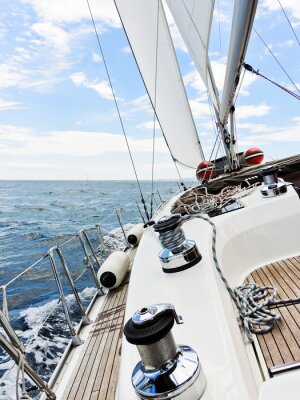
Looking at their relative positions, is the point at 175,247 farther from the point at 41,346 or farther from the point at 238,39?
the point at 41,346

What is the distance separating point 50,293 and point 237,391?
5425mm

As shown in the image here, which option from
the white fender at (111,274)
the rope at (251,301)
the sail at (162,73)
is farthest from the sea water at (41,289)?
the sail at (162,73)

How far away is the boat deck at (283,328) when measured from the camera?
94 centimetres

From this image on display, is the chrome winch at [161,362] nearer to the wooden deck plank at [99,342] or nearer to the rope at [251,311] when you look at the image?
the rope at [251,311]

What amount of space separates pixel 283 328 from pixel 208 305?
1.39 feet

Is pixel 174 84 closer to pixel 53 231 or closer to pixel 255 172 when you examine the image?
pixel 255 172

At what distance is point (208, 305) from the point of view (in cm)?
86

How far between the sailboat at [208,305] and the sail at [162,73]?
2.39m

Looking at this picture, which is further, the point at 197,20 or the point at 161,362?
the point at 197,20

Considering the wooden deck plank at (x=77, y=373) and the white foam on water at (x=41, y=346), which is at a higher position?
the wooden deck plank at (x=77, y=373)

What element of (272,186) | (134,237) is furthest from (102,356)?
(134,237)

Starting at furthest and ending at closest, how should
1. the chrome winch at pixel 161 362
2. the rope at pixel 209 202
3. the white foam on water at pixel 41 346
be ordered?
the white foam on water at pixel 41 346 → the rope at pixel 209 202 → the chrome winch at pixel 161 362

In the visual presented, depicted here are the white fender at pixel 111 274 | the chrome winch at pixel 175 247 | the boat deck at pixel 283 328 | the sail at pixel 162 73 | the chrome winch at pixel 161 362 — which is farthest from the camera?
the sail at pixel 162 73

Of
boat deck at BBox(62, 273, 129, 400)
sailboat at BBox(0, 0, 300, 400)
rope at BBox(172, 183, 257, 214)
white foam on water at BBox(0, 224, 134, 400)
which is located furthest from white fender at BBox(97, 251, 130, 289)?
rope at BBox(172, 183, 257, 214)
